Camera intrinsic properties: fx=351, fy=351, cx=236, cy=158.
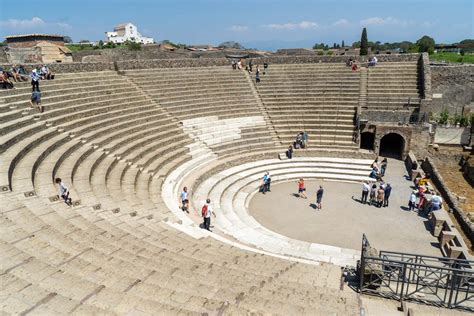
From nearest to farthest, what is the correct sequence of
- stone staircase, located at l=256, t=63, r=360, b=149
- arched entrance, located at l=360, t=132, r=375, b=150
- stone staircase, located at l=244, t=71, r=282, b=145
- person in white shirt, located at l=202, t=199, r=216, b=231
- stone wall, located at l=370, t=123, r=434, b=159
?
1. person in white shirt, located at l=202, t=199, r=216, b=231
2. stone wall, located at l=370, t=123, r=434, b=159
3. stone staircase, located at l=244, t=71, r=282, b=145
4. stone staircase, located at l=256, t=63, r=360, b=149
5. arched entrance, located at l=360, t=132, r=375, b=150

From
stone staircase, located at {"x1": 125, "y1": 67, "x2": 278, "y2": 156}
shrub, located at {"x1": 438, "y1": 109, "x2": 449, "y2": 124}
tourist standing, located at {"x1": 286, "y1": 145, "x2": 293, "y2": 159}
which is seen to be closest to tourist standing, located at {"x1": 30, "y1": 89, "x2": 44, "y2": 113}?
stone staircase, located at {"x1": 125, "y1": 67, "x2": 278, "y2": 156}

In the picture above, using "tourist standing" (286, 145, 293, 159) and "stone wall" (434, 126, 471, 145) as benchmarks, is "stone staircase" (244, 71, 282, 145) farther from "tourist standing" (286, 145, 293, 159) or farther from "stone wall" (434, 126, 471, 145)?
"stone wall" (434, 126, 471, 145)

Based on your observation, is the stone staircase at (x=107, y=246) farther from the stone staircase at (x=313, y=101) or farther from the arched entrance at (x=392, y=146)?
the arched entrance at (x=392, y=146)

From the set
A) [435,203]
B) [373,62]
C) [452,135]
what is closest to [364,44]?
[373,62]

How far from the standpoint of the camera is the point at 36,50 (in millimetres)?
27469

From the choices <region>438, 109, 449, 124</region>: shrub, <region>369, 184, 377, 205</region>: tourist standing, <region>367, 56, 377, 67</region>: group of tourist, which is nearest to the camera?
<region>369, 184, 377, 205</region>: tourist standing

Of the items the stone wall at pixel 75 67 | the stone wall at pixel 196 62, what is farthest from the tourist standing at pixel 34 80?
the stone wall at pixel 196 62

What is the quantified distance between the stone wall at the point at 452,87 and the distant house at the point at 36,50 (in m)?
29.1

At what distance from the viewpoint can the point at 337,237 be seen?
12.8 m

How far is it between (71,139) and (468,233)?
15.4 meters

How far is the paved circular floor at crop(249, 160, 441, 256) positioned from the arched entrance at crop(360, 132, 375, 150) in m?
4.51

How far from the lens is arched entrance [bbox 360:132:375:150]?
71.2 ft

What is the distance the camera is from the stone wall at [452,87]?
25656 mm

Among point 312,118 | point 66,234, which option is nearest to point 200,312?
point 66,234
